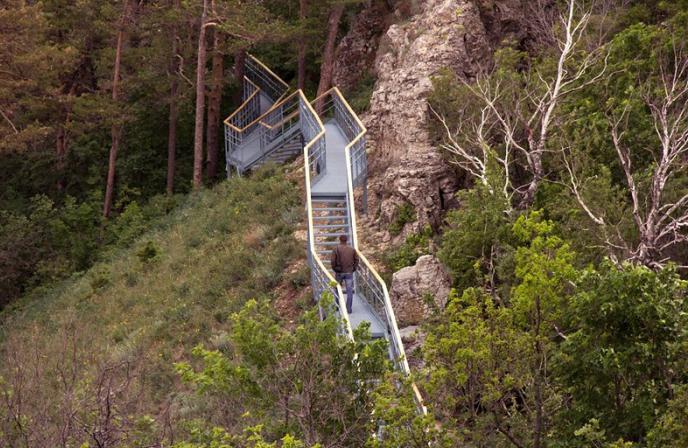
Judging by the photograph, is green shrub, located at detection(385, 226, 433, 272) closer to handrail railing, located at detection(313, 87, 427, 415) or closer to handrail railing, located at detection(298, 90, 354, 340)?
handrail railing, located at detection(313, 87, 427, 415)

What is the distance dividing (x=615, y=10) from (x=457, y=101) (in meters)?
5.91

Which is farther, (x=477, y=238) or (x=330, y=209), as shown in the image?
(x=330, y=209)

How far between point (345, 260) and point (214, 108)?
18047 millimetres

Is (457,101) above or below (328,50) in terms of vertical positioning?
below

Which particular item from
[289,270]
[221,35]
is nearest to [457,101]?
[289,270]

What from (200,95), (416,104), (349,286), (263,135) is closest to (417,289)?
(349,286)

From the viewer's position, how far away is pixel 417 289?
19109mm

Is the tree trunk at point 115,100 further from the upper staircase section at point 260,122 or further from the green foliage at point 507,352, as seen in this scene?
the green foliage at point 507,352

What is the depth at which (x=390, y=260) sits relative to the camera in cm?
2141

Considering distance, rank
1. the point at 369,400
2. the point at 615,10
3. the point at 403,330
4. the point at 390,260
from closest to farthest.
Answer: the point at 369,400 → the point at 403,330 → the point at 390,260 → the point at 615,10

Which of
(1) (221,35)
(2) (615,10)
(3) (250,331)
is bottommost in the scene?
(3) (250,331)

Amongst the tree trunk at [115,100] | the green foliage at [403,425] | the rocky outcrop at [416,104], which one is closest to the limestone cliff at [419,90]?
the rocky outcrop at [416,104]

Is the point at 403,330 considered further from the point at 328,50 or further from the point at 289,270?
the point at 328,50

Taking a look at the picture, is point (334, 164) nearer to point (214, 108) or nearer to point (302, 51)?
point (302, 51)
